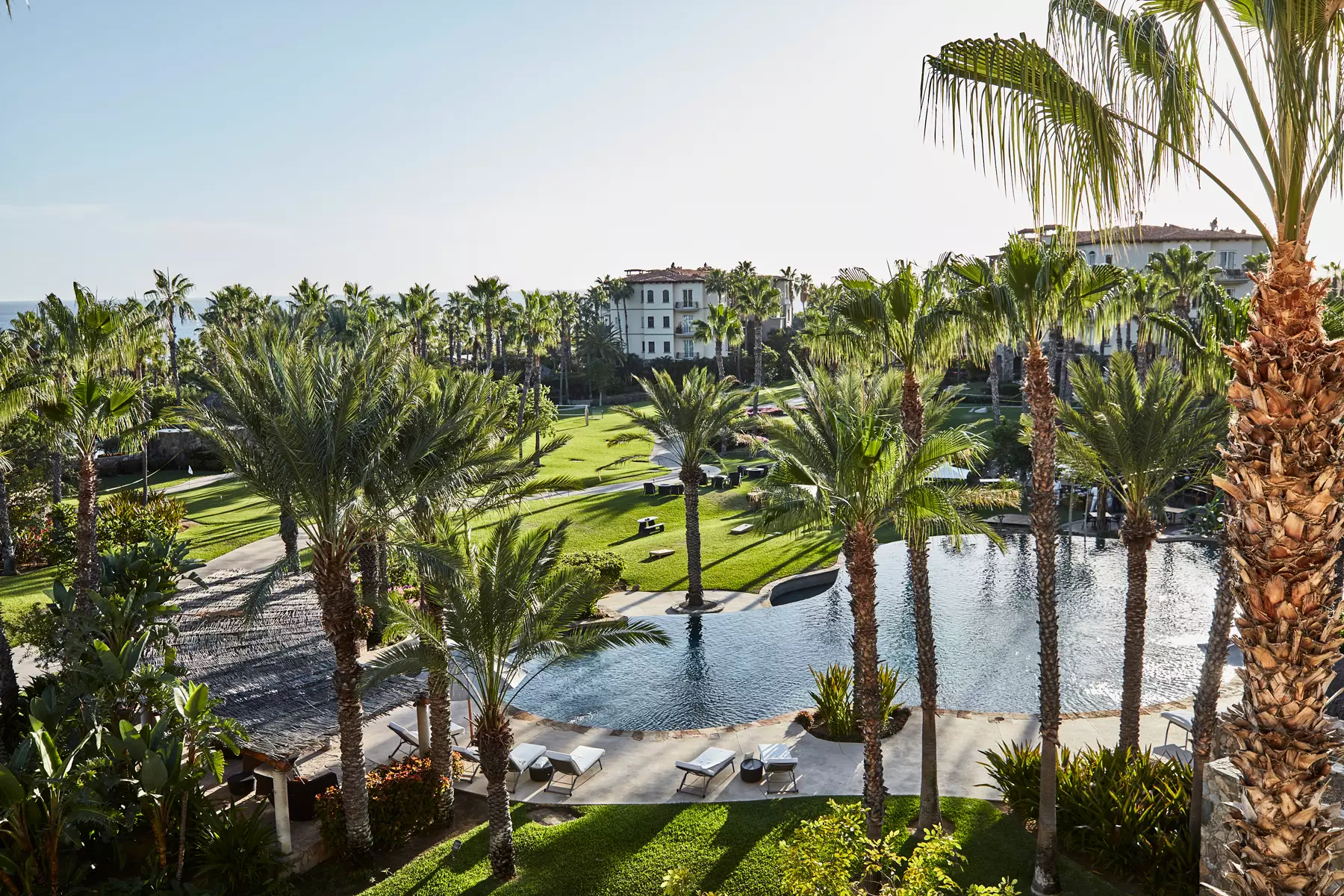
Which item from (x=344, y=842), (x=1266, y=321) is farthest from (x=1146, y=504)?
(x=344, y=842)

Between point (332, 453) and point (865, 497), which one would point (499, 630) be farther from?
point (865, 497)

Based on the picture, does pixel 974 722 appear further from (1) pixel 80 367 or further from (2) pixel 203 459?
(2) pixel 203 459

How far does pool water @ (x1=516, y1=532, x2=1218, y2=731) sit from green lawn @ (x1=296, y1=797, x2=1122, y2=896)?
10.3ft

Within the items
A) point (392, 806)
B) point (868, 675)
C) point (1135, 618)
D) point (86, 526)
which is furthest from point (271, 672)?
point (1135, 618)

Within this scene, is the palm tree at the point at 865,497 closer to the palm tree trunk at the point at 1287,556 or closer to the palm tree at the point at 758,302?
the palm tree trunk at the point at 1287,556

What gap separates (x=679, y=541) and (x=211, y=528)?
20.0m

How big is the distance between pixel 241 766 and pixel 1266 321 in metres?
17.3

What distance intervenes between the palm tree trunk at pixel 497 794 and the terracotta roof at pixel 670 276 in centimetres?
8214

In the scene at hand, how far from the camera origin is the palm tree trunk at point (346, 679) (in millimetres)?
13742

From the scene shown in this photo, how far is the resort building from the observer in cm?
9400

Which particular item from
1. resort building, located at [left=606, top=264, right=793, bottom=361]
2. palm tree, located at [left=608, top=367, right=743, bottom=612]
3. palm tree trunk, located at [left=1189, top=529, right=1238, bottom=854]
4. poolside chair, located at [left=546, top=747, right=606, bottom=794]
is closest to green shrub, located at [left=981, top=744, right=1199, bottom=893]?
palm tree trunk, located at [left=1189, top=529, right=1238, bottom=854]

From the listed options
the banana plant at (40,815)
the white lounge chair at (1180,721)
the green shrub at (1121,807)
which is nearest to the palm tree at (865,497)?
the green shrub at (1121,807)

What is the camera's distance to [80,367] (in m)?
21.9

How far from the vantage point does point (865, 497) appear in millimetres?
13344
